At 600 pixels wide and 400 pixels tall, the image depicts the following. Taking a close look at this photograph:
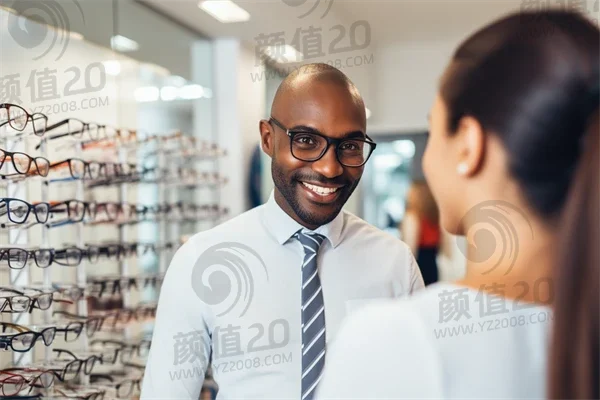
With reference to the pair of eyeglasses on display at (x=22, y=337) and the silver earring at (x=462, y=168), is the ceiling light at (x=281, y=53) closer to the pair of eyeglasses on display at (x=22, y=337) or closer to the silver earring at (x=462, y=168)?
the pair of eyeglasses on display at (x=22, y=337)

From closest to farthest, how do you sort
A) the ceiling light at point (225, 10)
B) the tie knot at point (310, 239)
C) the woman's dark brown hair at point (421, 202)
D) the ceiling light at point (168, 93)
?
the tie knot at point (310, 239), the ceiling light at point (225, 10), the ceiling light at point (168, 93), the woman's dark brown hair at point (421, 202)

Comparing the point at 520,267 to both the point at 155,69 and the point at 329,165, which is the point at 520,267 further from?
the point at 155,69

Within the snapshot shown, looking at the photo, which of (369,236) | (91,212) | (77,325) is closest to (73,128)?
(91,212)

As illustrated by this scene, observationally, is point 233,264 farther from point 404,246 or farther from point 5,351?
point 5,351

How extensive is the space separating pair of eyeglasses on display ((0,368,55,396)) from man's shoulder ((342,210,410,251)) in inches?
48.8

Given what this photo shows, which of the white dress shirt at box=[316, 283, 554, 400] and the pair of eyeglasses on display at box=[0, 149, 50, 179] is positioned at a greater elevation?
the pair of eyeglasses on display at box=[0, 149, 50, 179]

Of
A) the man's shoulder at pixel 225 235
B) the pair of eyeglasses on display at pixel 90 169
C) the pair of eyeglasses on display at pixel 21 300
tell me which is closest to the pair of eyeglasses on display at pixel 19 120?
the pair of eyeglasses on display at pixel 90 169

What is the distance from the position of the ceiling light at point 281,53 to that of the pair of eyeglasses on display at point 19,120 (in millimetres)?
1601

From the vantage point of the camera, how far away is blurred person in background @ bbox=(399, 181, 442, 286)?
5.12m

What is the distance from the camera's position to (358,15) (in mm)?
3459

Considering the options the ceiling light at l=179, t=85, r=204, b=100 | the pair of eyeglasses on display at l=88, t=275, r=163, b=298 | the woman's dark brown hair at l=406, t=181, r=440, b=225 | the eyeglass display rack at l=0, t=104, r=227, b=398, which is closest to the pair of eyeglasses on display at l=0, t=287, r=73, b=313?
the eyeglass display rack at l=0, t=104, r=227, b=398

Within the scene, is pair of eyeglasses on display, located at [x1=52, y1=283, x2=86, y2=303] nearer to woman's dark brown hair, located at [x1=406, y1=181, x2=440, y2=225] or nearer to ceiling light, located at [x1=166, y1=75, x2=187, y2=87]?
ceiling light, located at [x1=166, y1=75, x2=187, y2=87]

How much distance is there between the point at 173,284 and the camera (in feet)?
4.70

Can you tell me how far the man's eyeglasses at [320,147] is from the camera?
1380 millimetres
